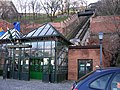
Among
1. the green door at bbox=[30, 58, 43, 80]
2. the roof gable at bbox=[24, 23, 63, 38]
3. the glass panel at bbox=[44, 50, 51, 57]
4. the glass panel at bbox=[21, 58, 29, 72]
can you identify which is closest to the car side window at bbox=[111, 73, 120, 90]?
the roof gable at bbox=[24, 23, 63, 38]

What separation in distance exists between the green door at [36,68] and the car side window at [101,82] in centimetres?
1781

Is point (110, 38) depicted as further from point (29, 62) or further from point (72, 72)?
point (29, 62)

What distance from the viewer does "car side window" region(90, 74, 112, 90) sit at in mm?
4715

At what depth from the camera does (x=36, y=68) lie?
23141mm

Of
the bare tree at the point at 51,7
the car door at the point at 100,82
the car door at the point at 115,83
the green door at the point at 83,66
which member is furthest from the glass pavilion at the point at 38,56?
the bare tree at the point at 51,7

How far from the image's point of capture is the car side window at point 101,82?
15.5 ft

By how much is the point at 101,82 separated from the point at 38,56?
1815cm

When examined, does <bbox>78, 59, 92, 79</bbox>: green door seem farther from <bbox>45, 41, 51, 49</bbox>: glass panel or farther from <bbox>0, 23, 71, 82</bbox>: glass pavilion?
<bbox>45, 41, 51, 49</bbox>: glass panel

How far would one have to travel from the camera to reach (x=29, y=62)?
22.8 metres

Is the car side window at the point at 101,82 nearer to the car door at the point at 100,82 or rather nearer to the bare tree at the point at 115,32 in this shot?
the car door at the point at 100,82

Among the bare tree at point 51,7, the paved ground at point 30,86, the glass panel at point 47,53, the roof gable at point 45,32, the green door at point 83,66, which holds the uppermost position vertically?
the bare tree at point 51,7

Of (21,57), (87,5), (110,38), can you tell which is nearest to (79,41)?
(110,38)

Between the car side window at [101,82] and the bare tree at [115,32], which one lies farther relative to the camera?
the bare tree at [115,32]

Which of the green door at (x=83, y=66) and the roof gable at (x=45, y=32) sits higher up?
the roof gable at (x=45, y=32)
